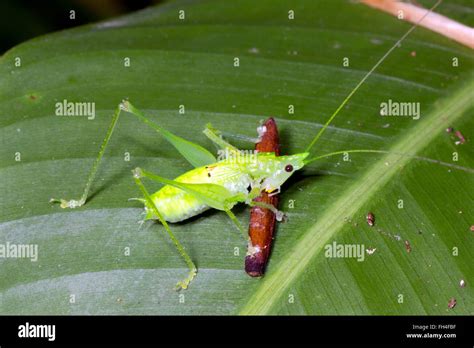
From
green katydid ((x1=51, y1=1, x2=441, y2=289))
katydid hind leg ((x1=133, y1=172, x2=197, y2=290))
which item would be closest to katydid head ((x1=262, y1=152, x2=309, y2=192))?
green katydid ((x1=51, y1=1, x2=441, y2=289))

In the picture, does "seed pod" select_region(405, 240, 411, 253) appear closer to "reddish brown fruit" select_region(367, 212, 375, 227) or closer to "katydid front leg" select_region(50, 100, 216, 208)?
"reddish brown fruit" select_region(367, 212, 375, 227)

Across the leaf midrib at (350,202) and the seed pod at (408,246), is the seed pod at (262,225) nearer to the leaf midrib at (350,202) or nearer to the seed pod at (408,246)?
the leaf midrib at (350,202)

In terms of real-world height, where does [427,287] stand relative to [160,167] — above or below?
below

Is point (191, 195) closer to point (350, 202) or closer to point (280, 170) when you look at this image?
point (280, 170)

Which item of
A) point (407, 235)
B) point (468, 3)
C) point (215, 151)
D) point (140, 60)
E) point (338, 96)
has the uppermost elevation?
point (468, 3)

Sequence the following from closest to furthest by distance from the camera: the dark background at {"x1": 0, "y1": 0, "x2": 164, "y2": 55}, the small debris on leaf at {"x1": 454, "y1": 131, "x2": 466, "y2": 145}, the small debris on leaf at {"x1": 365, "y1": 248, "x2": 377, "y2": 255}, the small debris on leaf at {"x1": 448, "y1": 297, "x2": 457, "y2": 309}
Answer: the small debris on leaf at {"x1": 448, "y1": 297, "x2": 457, "y2": 309}, the small debris on leaf at {"x1": 365, "y1": 248, "x2": 377, "y2": 255}, the small debris on leaf at {"x1": 454, "y1": 131, "x2": 466, "y2": 145}, the dark background at {"x1": 0, "y1": 0, "x2": 164, "y2": 55}

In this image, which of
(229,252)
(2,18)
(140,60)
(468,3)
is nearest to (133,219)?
(229,252)

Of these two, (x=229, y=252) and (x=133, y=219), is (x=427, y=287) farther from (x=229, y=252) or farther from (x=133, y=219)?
(x=133, y=219)
